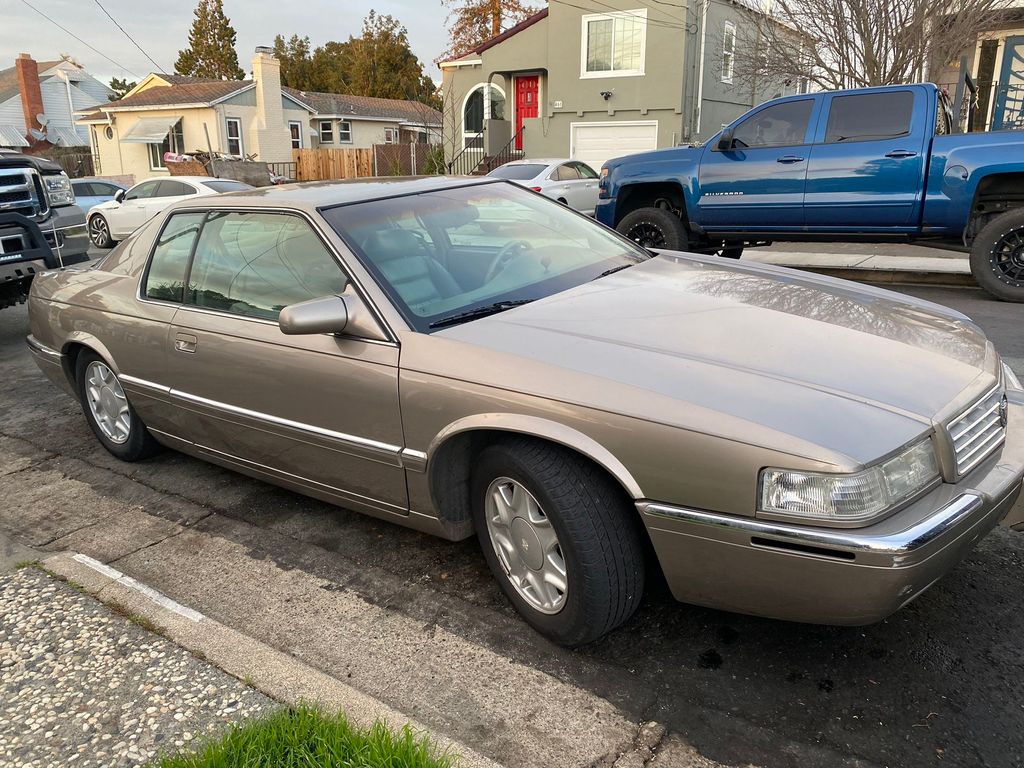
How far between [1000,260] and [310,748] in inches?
312

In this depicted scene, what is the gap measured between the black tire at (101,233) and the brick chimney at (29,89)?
3075 cm

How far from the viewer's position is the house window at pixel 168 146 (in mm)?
35000

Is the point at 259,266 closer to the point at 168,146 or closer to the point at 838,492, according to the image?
the point at 838,492

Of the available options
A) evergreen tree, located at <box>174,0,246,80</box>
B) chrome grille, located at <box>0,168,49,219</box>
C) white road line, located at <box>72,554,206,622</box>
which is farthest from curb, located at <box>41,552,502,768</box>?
evergreen tree, located at <box>174,0,246,80</box>

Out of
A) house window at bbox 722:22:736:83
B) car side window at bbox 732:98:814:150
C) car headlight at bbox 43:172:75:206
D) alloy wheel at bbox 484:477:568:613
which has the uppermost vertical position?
house window at bbox 722:22:736:83

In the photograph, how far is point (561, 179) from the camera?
52.1ft

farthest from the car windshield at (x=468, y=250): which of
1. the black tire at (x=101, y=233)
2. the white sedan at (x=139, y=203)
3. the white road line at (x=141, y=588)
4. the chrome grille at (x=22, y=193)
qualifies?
the black tire at (x=101, y=233)

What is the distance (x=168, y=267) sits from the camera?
4.07m

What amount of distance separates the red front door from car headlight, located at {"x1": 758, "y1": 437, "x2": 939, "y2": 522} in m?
22.8

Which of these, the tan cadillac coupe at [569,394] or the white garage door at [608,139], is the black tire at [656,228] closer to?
the tan cadillac coupe at [569,394]

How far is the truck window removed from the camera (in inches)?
310

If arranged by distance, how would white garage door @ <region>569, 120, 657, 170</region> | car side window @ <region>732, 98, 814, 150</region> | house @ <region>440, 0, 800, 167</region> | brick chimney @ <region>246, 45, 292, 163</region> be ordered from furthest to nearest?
1. brick chimney @ <region>246, 45, 292, 163</region>
2. white garage door @ <region>569, 120, 657, 170</region>
3. house @ <region>440, 0, 800, 167</region>
4. car side window @ <region>732, 98, 814, 150</region>

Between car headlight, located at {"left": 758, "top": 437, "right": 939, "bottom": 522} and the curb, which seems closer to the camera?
car headlight, located at {"left": 758, "top": 437, "right": 939, "bottom": 522}

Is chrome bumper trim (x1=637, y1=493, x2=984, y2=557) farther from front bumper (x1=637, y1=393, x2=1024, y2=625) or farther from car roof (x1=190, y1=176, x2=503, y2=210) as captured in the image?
car roof (x1=190, y1=176, x2=503, y2=210)
